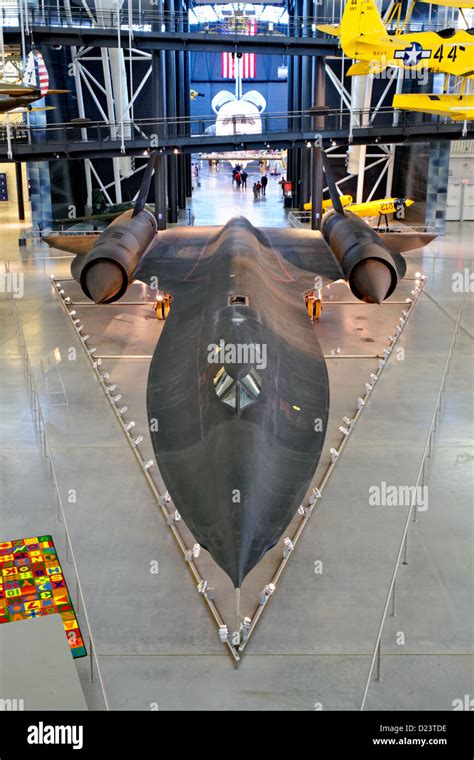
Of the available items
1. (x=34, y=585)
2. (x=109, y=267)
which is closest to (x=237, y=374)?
(x=34, y=585)

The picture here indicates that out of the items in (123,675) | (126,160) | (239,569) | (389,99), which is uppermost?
(389,99)

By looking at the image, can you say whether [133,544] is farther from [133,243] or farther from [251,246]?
[133,243]

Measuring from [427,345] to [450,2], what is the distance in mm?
9632

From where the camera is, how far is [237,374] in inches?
300

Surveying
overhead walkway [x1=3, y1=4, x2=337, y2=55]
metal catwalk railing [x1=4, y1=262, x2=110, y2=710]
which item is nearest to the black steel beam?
overhead walkway [x1=3, y1=4, x2=337, y2=55]

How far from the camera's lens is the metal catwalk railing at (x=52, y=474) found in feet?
21.9

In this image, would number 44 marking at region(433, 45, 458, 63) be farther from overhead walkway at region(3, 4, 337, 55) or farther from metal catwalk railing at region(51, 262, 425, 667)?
metal catwalk railing at region(51, 262, 425, 667)

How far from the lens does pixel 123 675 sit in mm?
6555

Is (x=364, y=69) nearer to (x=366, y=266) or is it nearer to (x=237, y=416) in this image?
(x=366, y=266)

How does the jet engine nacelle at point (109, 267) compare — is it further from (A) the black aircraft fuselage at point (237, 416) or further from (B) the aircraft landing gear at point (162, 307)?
(A) the black aircraft fuselage at point (237, 416)

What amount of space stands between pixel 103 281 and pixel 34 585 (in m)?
7.90

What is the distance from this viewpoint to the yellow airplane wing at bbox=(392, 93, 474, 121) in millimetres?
21547

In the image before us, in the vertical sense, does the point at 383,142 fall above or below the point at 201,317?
above
